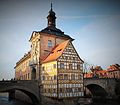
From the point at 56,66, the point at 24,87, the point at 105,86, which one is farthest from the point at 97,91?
the point at 24,87

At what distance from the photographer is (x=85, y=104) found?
95.0 feet

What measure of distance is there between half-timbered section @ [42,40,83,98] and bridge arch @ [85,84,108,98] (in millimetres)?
9731

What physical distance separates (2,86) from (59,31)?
16.9 metres

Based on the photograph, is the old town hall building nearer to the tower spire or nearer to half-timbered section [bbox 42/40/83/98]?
half-timbered section [bbox 42/40/83/98]

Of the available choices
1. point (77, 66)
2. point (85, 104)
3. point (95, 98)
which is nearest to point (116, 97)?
point (95, 98)

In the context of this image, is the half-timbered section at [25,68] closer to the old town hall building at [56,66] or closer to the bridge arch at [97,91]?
the old town hall building at [56,66]

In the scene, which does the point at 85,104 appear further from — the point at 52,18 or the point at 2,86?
the point at 52,18

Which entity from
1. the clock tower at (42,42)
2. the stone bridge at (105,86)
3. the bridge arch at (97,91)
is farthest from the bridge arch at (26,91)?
the bridge arch at (97,91)

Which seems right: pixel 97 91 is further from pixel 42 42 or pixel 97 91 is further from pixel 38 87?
pixel 42 42

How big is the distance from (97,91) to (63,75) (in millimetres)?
16600

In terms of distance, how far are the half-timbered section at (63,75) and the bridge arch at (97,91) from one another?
383 inches

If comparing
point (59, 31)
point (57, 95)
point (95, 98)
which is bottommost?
point (95, 98)

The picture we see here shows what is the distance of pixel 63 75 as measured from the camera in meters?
26.0

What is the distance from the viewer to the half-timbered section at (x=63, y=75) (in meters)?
25.5
